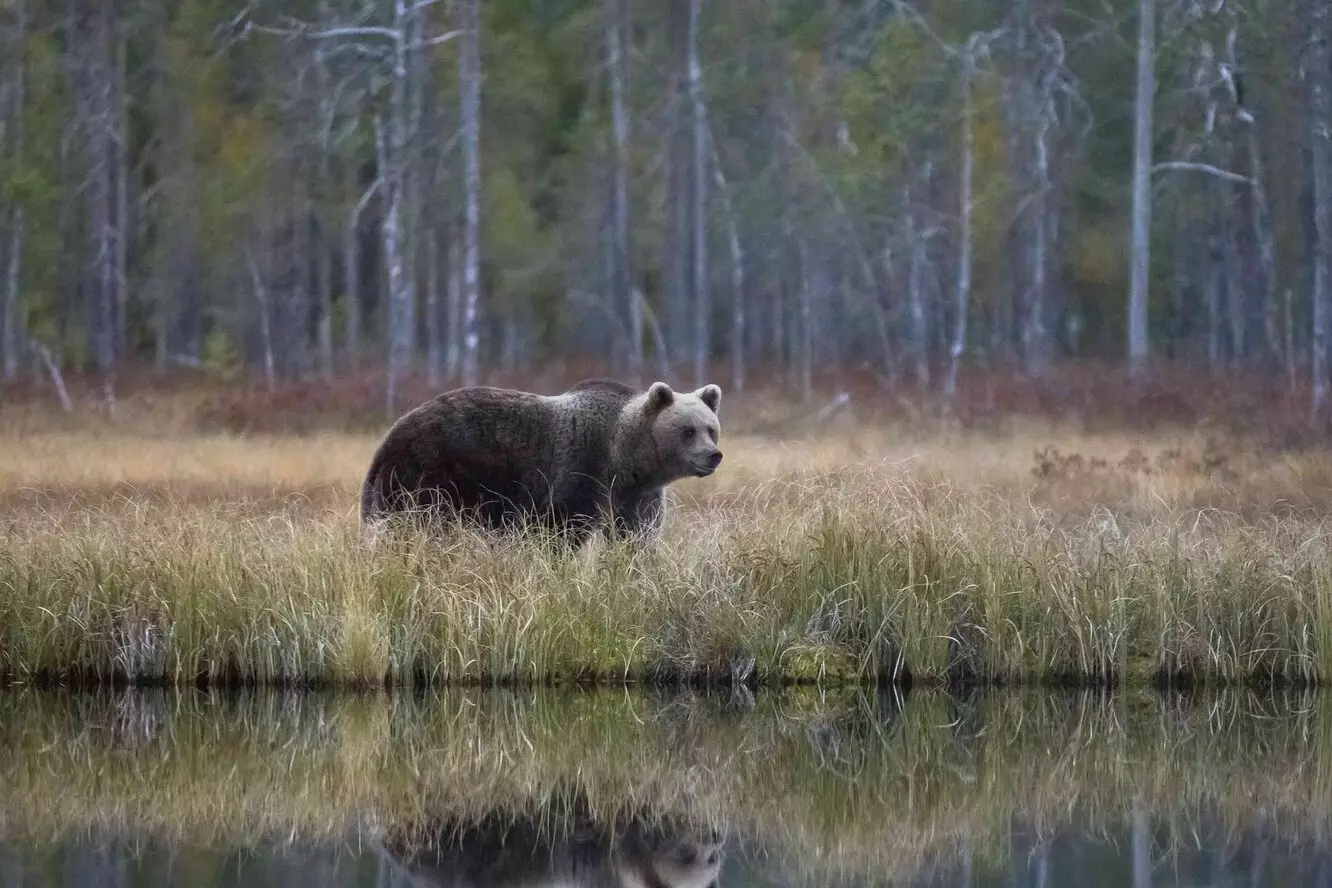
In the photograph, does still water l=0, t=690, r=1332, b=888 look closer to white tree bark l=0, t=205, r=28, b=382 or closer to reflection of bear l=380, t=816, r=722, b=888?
reflection of bear l=380, t=816, r=722, b=888

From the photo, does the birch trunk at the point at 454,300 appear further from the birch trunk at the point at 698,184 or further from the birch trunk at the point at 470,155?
the birch trunk at the point at 470,155

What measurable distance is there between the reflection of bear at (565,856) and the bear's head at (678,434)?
3.57 meters

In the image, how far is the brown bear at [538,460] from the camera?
10.9 metres

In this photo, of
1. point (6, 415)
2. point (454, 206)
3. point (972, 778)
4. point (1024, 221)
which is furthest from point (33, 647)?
point (1024, 221)

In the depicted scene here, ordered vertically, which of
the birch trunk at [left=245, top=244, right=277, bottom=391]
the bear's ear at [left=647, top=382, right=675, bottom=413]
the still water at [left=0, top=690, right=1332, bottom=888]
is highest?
the birch trunk at [left=245, top=244, right=277, bottom=391]

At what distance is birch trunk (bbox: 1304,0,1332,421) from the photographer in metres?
22.2

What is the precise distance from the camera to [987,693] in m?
9.68

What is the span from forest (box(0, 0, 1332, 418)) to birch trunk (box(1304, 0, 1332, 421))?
1509 mm

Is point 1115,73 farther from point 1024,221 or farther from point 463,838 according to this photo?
point 463,838

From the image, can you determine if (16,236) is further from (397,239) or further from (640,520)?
(640,520)

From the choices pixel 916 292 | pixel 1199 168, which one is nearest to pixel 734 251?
pixel 916 292

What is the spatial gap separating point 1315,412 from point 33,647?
16.4 m

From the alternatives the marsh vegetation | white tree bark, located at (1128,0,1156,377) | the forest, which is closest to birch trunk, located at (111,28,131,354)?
the forest

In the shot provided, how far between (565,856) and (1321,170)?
19.7 m
